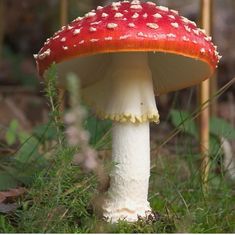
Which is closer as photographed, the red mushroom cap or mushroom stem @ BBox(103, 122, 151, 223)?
the red mushroom cap

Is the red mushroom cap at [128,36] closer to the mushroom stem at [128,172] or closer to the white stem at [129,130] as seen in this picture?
the white stem at [129,130]

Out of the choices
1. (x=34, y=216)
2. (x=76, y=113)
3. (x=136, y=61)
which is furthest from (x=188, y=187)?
(x=76, y=113)

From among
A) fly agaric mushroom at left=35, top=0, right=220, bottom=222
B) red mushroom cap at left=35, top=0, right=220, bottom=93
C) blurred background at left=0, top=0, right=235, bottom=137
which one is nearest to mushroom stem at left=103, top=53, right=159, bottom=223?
fly agaric mushroom at left=35, top=0, right=220, bottom=222

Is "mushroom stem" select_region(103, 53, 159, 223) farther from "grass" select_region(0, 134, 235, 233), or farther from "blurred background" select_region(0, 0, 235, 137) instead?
"blurred background" select_region(0, 0, 235, 137)

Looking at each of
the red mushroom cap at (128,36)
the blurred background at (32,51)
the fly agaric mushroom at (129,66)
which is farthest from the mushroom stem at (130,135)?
the blurred background at (32,51)

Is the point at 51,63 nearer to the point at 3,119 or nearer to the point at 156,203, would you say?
the point at 156,203

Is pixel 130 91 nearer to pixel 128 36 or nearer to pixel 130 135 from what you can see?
pixel 130 135
